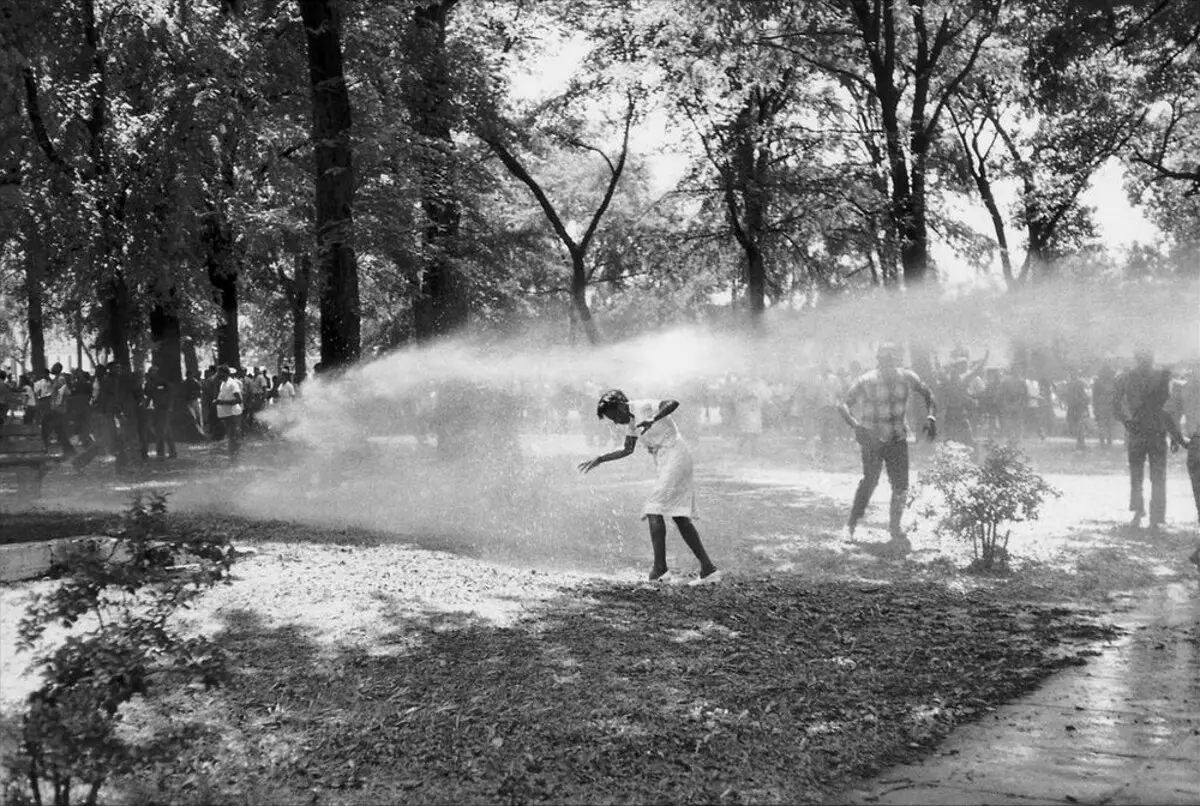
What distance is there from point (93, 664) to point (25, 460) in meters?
12.0

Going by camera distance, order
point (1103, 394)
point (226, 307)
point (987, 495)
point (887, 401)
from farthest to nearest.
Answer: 1. point (226, 307)
2. point (1103, 394)
3. point (887, 401)
4. point (987, 495)

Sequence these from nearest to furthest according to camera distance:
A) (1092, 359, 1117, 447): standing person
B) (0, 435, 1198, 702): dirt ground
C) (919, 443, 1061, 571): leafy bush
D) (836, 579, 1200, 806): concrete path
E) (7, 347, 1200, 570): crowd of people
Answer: (836, 579, 1200, 806): concrete path < (0, 435, 1198, 702): dirt ground < (919, 443, 1061, 571): leafy bush < (7, 347, 1200, 570): crowd of people < (1092, 359, 1117, 447): standing person

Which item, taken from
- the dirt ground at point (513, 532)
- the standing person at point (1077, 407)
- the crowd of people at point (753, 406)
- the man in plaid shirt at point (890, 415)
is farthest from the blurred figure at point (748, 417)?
the man in plaid shirt at point (890, 415)

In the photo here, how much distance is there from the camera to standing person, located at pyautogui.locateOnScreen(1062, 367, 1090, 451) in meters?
26.3

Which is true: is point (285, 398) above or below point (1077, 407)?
above

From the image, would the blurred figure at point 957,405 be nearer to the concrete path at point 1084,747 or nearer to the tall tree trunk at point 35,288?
the tall tree trunk at point 35,288

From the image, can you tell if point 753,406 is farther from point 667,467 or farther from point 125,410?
point 667,467

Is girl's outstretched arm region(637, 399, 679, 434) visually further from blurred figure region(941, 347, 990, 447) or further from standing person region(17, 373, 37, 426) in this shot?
standing person region(17, 373, 37, 426)

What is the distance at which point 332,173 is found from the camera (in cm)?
1684

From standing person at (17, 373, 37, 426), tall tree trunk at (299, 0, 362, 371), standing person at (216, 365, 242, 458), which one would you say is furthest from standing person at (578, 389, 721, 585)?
standing person at (17, 373, 37, 426)

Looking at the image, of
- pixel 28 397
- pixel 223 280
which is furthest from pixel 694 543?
pixel 28 397

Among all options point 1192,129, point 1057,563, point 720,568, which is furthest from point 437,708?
point 1192,129

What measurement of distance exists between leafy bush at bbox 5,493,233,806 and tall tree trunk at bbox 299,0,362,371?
11.9 metres

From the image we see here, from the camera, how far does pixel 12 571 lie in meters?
8.35
